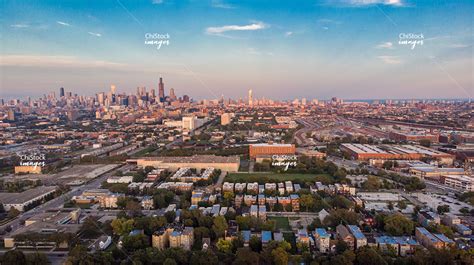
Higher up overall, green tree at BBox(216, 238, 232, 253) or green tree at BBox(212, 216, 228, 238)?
green tree at BBox(212, 216, 228, 238)

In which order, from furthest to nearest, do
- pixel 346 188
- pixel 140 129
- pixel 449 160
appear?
pixel 140 129 → pixel 449 160 → pixel 346 188

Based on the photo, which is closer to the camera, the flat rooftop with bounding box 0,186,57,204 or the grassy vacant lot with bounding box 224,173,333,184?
the flat rooftop with bounding box 0,186,57,204

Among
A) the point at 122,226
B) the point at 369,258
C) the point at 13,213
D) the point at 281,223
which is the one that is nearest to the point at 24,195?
the point at 13,213

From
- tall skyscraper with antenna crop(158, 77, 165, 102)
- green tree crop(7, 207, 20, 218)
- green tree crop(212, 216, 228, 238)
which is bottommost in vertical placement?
green tree crop(7, 207, 20, 218)

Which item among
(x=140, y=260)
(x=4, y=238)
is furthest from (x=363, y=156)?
(x=4, y=238)

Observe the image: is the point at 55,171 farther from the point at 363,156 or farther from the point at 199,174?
the point at 363,156

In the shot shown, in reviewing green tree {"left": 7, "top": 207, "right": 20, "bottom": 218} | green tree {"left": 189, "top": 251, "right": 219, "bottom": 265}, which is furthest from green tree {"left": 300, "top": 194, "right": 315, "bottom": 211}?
green tree {"left": 7, "top": 207, "right": 20, "bottom": 218}

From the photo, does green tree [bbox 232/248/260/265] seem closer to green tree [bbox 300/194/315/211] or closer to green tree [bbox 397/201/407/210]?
green tree [bbox 300/194/315/211]

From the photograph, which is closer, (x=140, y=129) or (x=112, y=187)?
(x=112, y=187)
